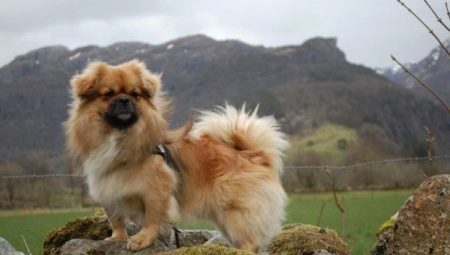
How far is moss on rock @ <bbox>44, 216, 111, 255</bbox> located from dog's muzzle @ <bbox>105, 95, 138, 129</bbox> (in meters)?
1.46

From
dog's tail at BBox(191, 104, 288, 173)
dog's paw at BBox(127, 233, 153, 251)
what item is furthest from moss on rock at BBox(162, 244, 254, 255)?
dog's tail at BBox(191, 104, 288, 173)

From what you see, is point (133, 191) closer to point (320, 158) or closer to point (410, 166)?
point (410, 166)

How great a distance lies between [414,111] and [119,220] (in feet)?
654

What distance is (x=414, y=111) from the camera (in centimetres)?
19462

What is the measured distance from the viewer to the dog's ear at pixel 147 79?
6.21 meters

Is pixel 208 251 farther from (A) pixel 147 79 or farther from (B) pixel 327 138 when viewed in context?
(B) pixel 327 138

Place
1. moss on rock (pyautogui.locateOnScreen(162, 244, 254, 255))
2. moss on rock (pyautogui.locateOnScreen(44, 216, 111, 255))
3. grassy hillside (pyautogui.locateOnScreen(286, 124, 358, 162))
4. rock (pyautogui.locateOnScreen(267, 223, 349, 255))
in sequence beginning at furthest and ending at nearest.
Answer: grassy hillside (pyautogui.locateOnScreen(286, 124, 358, 162))
moss on rock (pyautogui.locateOnScreen(44, 216, 111, 255))
rock (pyautogui.locateOnScreen(267, 223, 349, 255))
moss on rock (pyautogui.locateOnScreen(162, 244, 254, 255))

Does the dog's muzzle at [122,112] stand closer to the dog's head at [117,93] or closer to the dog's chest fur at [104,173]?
the dog's head at [117,93]

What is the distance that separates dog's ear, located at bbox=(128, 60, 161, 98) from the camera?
6.21 meters

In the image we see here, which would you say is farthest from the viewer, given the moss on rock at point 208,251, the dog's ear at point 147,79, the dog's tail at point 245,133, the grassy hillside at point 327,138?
the grassy hillside at point 327,138

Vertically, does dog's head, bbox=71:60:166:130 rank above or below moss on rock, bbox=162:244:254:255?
above

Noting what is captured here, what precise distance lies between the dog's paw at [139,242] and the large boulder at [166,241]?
0.16 ft

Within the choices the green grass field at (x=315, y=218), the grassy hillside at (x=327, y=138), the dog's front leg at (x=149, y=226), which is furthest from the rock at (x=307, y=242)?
the grassy hillside at (x=327, y=138)

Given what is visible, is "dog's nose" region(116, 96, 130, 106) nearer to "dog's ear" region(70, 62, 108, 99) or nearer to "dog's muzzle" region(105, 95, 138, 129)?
"dog's muzzle" region(105, 95, 138, 129)
